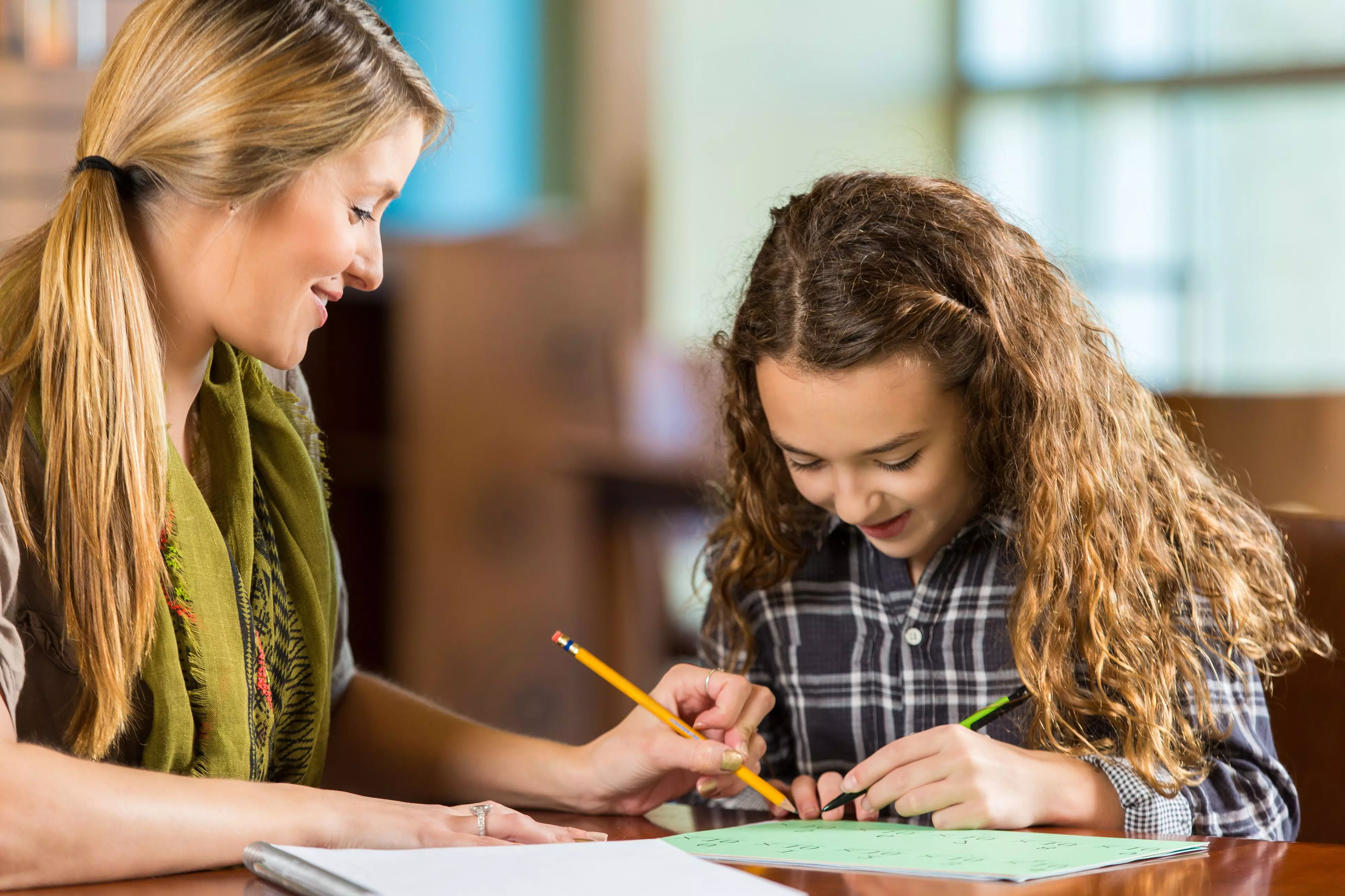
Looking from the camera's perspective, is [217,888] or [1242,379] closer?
[217,888]

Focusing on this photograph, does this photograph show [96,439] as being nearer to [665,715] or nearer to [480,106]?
[665,715]

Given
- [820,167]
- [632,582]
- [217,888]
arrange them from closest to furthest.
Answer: [217,888] → [632,582] → [820,167]

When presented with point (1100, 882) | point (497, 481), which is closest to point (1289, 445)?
point (1100, 882)

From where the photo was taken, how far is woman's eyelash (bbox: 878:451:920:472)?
113cm

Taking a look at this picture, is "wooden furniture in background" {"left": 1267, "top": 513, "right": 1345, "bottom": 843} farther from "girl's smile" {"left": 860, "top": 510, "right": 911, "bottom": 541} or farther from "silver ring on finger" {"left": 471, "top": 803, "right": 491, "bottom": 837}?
"silver ring on finger" {"left": 471, "top": 803, "right": 491, "bottom": 837}

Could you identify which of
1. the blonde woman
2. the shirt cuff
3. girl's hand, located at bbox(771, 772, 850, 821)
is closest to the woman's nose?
the blonde woman

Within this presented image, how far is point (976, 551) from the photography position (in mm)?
1243

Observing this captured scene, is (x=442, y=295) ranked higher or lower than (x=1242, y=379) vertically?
higher

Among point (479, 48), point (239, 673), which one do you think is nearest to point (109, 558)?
point (239, 673)

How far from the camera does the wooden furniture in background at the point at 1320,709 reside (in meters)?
1.17

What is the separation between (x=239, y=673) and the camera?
1.00 metres

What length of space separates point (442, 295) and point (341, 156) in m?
2.55

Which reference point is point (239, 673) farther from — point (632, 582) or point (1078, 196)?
point (1078, 196)

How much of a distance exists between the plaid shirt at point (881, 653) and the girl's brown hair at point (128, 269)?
1.87 ft
